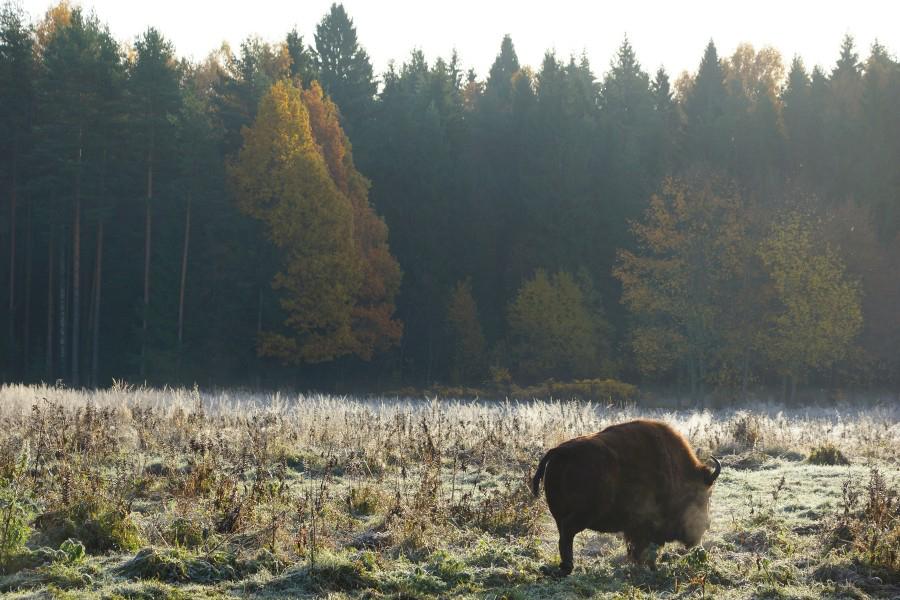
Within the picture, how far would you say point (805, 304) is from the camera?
37438mm

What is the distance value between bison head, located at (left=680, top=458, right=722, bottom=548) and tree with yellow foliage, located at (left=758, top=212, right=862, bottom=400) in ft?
103

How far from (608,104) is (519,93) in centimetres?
528

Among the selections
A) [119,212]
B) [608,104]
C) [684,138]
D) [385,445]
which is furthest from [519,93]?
[385,445]

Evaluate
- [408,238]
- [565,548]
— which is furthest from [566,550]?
[408,238]

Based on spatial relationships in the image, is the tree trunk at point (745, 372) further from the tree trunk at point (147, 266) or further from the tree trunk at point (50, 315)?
the tree trunk at point (50, 315)

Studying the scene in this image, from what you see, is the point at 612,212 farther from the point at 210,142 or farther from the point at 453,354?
the point at 210,142

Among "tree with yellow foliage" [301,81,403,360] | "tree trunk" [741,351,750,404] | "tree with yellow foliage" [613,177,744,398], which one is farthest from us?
"tree with yellow foliage" [301,81,403,360]

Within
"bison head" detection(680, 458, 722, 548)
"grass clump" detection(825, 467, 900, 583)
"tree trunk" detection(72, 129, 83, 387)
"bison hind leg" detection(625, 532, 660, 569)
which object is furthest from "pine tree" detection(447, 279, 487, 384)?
"bison hind leg" detection(625, 532, 660, 569)

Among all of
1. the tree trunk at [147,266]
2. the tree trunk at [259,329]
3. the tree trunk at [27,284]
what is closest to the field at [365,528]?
the tree trunk at [259,329]

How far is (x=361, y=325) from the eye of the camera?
40.0 metres

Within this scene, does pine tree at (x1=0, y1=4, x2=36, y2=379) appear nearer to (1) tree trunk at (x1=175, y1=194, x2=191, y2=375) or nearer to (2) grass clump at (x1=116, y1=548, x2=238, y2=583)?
(1) tree trunk at (x1=175, y1=194, x2=191, y2=375)

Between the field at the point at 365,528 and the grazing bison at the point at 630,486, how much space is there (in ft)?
0.99

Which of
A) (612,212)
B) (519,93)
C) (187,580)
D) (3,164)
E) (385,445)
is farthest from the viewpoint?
(519,93)

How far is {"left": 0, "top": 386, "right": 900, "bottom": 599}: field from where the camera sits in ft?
23.1
